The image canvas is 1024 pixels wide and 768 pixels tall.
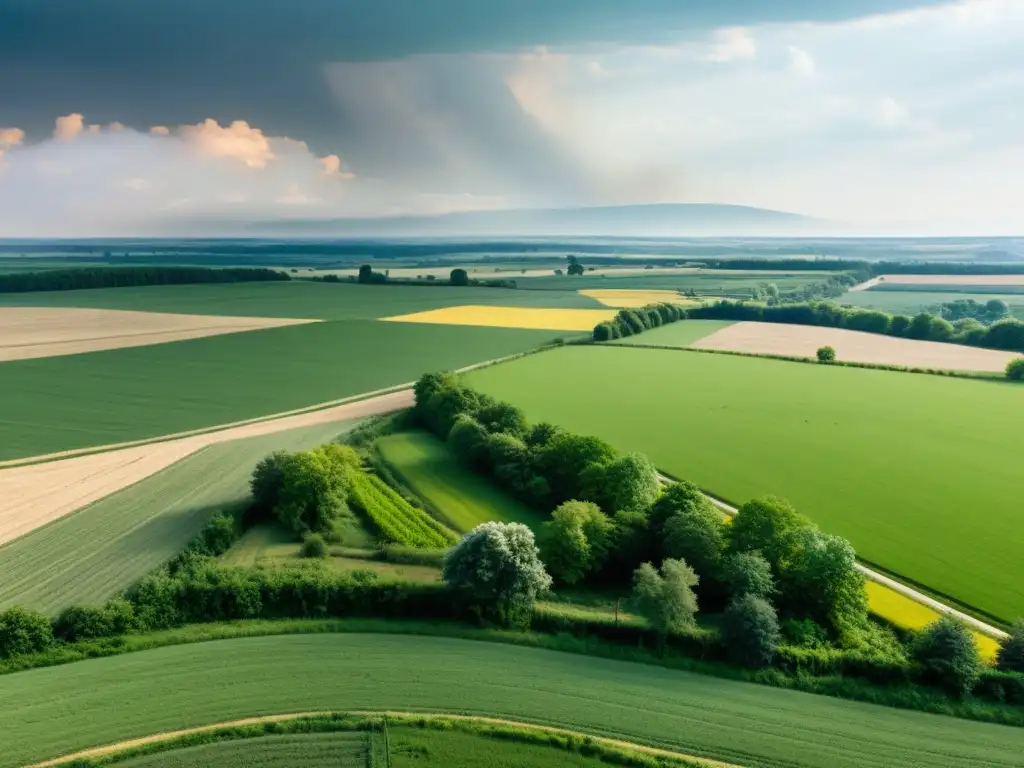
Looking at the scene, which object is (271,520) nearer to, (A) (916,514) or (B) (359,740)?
(B) (359,740)

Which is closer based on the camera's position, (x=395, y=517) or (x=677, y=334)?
(x=395, y=517)

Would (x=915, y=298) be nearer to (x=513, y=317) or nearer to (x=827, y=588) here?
(x=513, y=317)

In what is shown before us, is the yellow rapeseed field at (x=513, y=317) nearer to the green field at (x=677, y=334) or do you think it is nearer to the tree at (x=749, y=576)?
the green field at (x=677, y=334)

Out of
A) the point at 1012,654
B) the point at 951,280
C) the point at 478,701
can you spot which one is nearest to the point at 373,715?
the point at 478,701

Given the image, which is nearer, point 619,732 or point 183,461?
point 619,732

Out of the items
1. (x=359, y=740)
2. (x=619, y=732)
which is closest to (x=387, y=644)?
(x=359, y=740)

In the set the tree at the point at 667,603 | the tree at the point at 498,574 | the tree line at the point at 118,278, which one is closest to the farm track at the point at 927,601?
the tree at the point at 667,603

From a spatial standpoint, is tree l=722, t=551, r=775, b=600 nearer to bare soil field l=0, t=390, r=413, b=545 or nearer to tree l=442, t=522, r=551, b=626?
tree l=442, t=522, r=551, b=626
